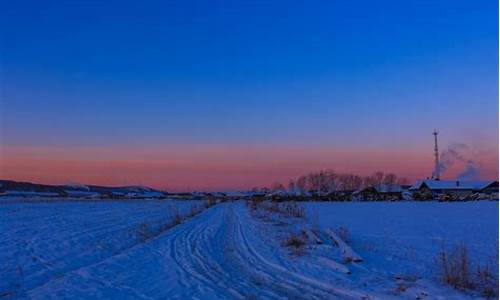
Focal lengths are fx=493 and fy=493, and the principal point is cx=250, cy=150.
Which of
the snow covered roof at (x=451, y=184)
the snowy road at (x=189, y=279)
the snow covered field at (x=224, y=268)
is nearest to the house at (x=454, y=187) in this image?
the snow covered roof at (x=451, y=184)

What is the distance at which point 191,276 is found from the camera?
10.1 m

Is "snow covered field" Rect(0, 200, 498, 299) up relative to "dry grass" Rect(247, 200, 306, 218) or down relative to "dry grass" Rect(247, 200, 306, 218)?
down

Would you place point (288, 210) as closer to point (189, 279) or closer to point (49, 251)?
point (49, 251)

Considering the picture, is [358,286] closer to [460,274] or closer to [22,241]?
[460,274]

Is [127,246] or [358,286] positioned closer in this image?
[358,286]

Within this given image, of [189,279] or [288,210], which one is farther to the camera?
[288,210]

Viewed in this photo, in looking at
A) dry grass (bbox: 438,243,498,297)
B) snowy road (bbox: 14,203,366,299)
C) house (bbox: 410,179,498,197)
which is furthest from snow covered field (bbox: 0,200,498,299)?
house (bbox: 410,179,498,197)

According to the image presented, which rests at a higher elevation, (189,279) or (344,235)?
(344,235)

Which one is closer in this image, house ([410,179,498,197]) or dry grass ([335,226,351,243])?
dry grass ([335,226,351,243])

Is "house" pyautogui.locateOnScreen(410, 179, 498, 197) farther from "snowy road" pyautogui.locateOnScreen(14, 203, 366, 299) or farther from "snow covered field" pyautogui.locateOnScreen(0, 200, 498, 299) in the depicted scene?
"snowy road" pyautogui.locateOnScreen(14, 203, 366, 299)

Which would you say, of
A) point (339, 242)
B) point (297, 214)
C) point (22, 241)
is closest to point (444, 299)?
point (339, 242)

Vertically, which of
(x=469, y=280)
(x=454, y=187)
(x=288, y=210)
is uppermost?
(x=454, y=187)

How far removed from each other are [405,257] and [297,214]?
20701 mm

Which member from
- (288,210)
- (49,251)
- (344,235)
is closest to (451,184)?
(288,210)
